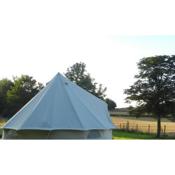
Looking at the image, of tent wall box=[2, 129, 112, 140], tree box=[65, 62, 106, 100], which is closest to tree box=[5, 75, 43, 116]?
tent wall box=[2, 129, 112, 140]

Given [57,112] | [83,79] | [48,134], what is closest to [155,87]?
[83,79]

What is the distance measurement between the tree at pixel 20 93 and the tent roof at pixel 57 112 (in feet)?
4.69

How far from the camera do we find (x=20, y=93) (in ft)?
48.6

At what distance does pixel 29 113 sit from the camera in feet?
35.0

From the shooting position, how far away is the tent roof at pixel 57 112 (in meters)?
10.3

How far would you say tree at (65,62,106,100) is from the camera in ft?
82.8

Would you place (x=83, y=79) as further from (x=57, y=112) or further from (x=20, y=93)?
(x=57, y=112)

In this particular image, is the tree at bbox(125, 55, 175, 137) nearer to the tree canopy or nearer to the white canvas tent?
the tree canopy

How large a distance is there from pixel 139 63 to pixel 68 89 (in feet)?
68.7

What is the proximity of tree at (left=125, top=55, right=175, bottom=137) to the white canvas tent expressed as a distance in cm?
1931

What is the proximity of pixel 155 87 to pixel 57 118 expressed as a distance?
2171 centimetres
